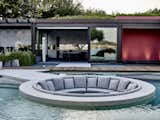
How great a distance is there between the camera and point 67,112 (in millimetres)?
7707

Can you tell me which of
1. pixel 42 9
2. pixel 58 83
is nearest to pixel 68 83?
pixel 58 83

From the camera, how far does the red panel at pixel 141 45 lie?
755 inches

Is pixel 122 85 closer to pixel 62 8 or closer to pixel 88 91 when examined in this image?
pixel 88 91

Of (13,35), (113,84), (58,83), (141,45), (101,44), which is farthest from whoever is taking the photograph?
(13,35)

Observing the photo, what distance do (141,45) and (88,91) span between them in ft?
30.0

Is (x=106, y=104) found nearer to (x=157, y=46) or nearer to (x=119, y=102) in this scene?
(x=119, y=102)

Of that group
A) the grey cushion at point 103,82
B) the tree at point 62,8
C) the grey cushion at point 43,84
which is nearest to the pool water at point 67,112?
the grey cushion at point 43,84

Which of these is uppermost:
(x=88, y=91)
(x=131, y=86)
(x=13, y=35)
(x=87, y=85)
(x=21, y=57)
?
(x=13, y=35)

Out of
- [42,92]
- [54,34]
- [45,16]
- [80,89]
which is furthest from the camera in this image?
[45,16]

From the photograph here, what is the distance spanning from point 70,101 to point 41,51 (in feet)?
40.8

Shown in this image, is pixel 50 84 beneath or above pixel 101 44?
beneath

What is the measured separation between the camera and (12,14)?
31.3 m

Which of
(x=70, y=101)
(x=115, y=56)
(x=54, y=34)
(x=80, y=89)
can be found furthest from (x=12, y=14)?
(x=70, y=101)

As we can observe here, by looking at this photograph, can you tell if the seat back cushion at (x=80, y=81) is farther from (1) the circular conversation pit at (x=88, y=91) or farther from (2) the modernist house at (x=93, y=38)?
(2) the modernist house at (x=93, y=38)
